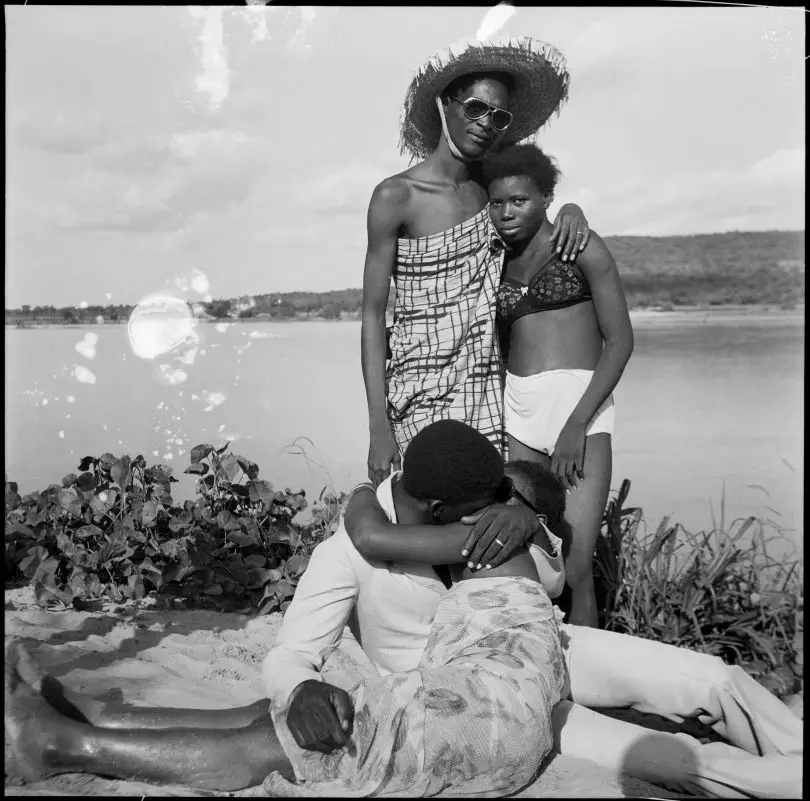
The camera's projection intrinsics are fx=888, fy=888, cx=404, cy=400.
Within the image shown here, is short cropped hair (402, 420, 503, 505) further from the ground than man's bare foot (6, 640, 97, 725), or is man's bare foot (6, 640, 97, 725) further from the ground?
short cropped hair (402, 420, 503, 505)

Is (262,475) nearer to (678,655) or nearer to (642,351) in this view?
(678,655)

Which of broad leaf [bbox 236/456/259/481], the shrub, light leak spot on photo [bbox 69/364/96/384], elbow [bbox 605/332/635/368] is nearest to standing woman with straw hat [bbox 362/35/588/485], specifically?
elbow [bbox 605/332/635/368]

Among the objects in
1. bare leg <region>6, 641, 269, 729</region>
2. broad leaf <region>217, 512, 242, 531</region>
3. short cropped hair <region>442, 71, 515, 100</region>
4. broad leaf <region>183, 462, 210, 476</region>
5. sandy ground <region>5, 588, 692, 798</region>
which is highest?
short cropped hair <region>442, 71, 515, 100</region>

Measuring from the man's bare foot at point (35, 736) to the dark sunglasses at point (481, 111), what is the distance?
86.6 inches

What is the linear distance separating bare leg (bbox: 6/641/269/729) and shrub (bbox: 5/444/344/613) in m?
1.15

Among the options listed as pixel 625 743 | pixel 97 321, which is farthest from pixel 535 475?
pixel 97 321

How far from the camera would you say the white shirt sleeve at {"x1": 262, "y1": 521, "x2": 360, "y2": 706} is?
231 centimetres

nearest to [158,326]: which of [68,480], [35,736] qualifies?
[68,480]

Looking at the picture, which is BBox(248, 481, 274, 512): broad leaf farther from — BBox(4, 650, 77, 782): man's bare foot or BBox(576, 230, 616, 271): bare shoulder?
BBox(576, 230, 616, 271): bare shoulder

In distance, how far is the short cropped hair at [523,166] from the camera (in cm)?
296

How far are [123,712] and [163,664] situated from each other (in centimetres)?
70

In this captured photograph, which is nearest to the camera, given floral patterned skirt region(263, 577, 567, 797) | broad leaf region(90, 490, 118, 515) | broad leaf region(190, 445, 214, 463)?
floral patterned skirt region(263, 577, 567, 797)

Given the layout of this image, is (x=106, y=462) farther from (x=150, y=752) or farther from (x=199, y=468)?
(x=150, y=752)

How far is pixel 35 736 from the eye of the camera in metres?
2.31
